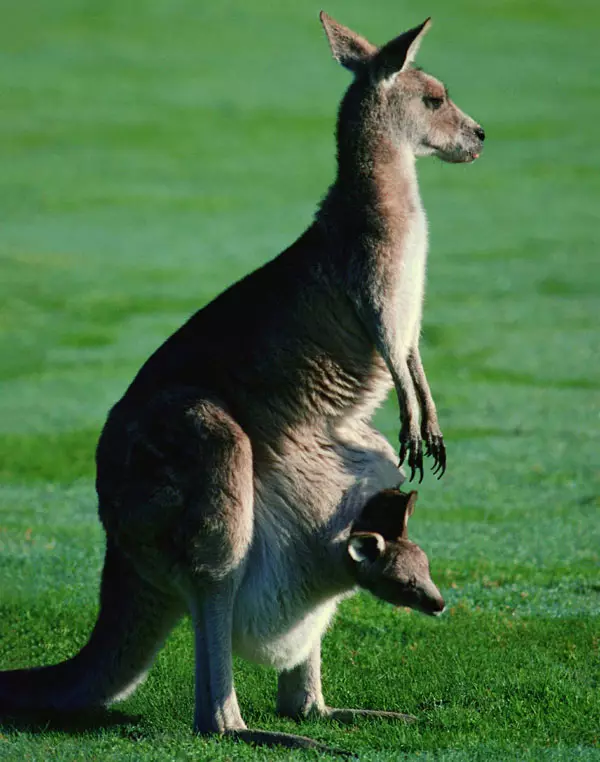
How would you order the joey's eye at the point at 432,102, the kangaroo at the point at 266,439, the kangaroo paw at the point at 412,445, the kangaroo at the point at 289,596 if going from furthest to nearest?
the joey's eye at the point at 432,102 → the kangaroo paw at the point at 412,445 → the kangaroo at the point at 289,596 → the kangaroo at the point at 266,439

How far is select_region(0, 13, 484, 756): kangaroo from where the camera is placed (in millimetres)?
5461

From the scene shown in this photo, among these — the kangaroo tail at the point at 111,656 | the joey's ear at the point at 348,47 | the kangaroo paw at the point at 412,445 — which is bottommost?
the kangaroo tail at the point at 111,656

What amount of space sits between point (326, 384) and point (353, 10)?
3689 cm

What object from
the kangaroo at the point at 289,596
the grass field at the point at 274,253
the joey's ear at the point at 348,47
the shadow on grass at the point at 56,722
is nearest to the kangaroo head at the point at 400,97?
the joey's ear at the point at 348,47

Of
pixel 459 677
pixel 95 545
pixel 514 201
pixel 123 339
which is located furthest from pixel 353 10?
pixel 459 677

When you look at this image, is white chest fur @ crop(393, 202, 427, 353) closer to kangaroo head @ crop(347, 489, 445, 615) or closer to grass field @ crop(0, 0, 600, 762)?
kangaroo head @ crop(347, 489, 445, 615)

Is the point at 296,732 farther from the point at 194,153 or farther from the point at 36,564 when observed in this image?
the point at 194,153

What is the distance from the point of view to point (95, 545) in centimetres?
963

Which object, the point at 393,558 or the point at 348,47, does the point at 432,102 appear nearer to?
the point at 348,47

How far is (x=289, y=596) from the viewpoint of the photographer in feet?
18.4

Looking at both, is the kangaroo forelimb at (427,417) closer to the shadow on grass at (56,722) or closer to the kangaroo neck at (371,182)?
the kangaroo neck at (371,182)

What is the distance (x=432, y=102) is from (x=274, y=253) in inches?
616

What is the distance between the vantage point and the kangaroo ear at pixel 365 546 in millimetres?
5633

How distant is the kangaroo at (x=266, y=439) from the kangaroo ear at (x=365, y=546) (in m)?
0.15
